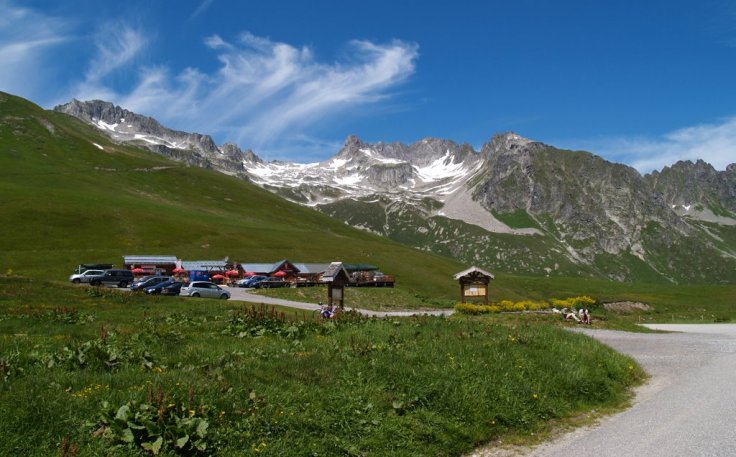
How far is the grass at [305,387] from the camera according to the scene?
33.2 feet

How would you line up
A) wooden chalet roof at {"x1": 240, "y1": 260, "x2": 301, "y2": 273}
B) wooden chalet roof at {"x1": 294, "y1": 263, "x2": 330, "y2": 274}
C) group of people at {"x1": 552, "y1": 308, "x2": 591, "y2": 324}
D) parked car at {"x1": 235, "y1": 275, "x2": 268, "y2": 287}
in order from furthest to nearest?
wooden chalet roof at {"x1": 294, "y1": 263, "x2": 330, "y2": 274} < wooden chalet roof at {"x1": 240, "y1": 260, "x2": 301, "y2": 273} < parked car at {"x1": 235, "y1": 275, "x2": 268, "y2": 287} < group of people at {"x1": 552, "y1": 308, "x2": 591, "y2": 324}

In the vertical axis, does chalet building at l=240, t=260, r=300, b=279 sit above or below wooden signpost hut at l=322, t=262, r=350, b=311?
above

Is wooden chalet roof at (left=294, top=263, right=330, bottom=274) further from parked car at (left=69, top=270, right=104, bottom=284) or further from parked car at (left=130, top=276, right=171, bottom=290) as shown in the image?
parked car at (left=69, top=270, right=104, bottom=284)

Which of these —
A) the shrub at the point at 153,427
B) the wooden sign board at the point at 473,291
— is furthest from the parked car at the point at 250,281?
the shrub at the point at 153,427

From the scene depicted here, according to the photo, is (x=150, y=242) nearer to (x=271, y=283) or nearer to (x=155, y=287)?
(x=271, y=283)

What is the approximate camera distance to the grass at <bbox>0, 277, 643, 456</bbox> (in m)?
10.1

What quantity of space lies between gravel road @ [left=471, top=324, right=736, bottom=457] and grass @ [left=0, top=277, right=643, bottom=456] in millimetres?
1062

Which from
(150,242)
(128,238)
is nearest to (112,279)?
(150,242)

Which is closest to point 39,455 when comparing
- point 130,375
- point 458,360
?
point 130,375

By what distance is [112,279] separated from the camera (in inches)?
2881

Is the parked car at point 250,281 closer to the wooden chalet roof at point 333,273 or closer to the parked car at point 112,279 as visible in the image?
the parked car at point 112,279

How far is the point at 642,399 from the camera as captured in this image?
57.6 feet

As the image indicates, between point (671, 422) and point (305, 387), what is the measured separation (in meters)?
9.57

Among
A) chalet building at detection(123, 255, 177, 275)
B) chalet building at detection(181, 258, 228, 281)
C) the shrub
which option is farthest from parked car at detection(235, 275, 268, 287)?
the shrub
